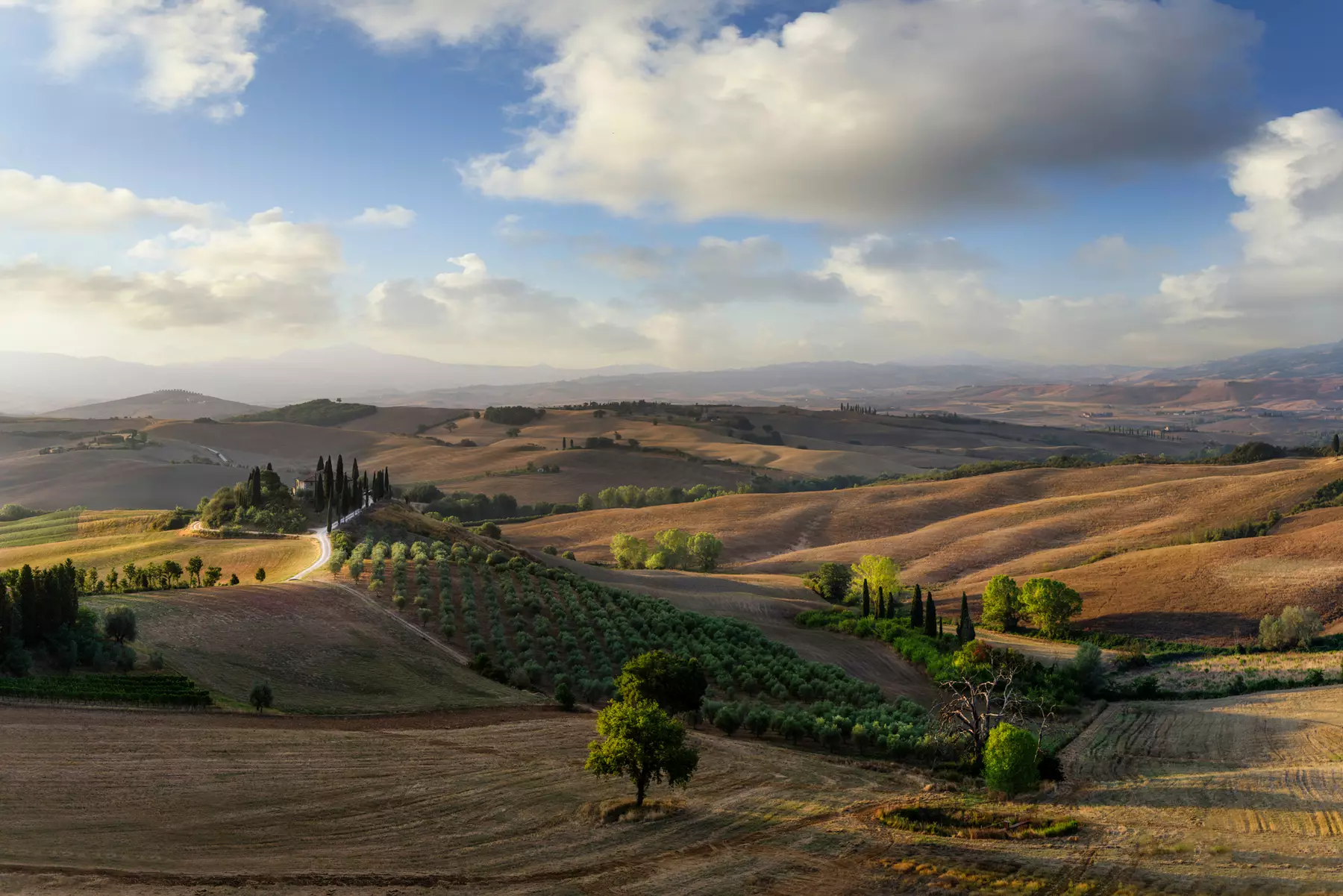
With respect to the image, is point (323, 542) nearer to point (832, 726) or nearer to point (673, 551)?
point (832, 726)

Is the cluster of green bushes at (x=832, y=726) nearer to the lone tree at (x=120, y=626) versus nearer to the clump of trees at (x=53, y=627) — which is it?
the clump of trees at (x=53, y=627)

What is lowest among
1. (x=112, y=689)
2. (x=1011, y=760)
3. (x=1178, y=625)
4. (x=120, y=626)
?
(x=1178, y=625)

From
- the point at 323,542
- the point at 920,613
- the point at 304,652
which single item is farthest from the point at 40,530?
the point at 920,613

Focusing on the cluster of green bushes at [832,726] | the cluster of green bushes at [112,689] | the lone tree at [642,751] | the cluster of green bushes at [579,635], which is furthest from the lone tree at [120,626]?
the cluster of green bushes at [832,726]

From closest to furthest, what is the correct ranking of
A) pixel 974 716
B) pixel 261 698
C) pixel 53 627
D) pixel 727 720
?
pixel 261 698
pixel 974 716
pixel 53 627
pixel 727 720

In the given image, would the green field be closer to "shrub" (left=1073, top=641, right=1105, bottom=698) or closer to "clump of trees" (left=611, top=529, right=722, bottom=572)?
"clump of trees" (left=611, top=529, right=722, bottom=572)
